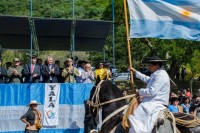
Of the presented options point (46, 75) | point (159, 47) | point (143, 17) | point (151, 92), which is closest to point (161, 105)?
point (151, 92)

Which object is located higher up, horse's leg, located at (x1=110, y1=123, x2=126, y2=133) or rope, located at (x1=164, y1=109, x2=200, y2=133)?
rope, located at (x1=164, y1=109, x2=200, y2=133)

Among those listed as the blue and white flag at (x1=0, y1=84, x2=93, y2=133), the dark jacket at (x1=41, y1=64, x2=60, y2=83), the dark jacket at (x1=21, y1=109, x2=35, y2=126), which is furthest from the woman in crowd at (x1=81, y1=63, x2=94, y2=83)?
the dark jacket at (x1=21, y1=109, x2=35, y2=126)

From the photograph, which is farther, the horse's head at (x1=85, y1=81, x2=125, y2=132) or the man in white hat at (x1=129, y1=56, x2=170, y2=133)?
the horse's head at (x1=85, y1=81, x2=125, y2=132)

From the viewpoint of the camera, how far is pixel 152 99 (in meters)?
9.74

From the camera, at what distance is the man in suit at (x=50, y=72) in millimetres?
17953

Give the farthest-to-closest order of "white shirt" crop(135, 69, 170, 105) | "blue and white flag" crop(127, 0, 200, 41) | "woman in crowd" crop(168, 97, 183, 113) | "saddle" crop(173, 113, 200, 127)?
1. "woman in crowd" crop(168, 97, 183, 113)
2. "blue and white flag" crop(127, 0, 200, 41)
3. "saddle" crop(173, 113, 200, 127)
4. "white shirt" crop(135, 69, 170, 105)

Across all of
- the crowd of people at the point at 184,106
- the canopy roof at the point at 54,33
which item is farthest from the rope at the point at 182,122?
the canopy roof at the point at 54,33

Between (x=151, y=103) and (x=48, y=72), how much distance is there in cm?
874

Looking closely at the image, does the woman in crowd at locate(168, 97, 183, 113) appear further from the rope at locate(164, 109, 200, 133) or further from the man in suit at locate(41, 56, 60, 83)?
the rope at locate(164, 109, 200, 133)

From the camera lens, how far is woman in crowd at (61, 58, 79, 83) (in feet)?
59.0

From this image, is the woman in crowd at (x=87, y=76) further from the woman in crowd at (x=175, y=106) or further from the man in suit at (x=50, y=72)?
the woman in crowd at (x=175, y=106)

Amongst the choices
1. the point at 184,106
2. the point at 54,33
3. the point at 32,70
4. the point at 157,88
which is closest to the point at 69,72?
the point at 32,70

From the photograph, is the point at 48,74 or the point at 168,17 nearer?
the point at 168,17

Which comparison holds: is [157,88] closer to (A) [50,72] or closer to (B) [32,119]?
(B) [32,119]
